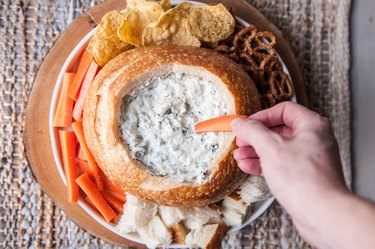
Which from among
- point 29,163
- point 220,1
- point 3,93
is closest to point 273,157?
point 220,1

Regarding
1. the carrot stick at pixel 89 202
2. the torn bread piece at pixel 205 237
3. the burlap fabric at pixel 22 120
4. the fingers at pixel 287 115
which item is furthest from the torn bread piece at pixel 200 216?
the fingers at pixel 287 115

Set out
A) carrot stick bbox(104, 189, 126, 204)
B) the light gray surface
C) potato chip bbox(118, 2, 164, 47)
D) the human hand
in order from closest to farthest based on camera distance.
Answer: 1. the human hand
2. potato chip bbox(118, 2, 164, 47)
3. carrot stick bbox(104, 189, 126, 204)
4. the light gray surface

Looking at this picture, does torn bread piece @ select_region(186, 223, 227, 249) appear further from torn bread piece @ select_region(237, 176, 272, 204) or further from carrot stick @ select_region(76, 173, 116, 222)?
carrot stick @ select_region(76, 173, 116, 222)

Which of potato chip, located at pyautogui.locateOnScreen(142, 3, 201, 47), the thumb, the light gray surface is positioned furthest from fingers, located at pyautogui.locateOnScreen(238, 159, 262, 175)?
the light gray surface

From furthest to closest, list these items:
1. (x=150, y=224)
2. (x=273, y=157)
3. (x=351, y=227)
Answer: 1. (x=150, y=224)
2. (x=273, y=157)
3. (x=351, y=227)

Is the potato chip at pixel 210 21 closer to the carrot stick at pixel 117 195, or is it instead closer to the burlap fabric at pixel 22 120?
the burlap fabric at pixel 22 120

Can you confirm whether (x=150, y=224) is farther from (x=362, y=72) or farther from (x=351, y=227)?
(x=362, y=72)

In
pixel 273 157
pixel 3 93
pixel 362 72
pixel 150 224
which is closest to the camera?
pixel 273 157

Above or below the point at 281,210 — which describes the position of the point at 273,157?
above
